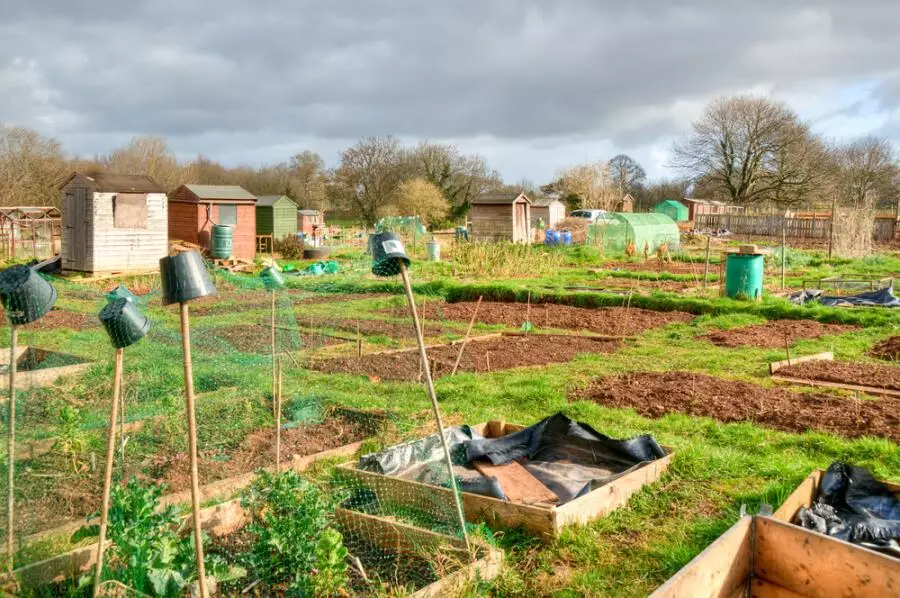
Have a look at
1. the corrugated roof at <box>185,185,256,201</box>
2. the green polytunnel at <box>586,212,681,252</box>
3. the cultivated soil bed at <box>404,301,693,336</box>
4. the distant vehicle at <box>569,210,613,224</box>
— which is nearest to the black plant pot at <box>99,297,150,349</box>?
the cultivated soil bed at <box>404,301,693,336</box>

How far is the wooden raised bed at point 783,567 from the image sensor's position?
3.74m

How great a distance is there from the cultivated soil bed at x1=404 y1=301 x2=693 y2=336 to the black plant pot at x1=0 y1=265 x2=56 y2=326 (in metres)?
10.5

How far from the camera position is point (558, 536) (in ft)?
15.7

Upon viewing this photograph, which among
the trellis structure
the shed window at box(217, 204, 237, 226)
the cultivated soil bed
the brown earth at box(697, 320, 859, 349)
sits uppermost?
the shed window at box(217, 204, 237, 226)

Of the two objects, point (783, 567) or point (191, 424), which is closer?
point (191, 424)

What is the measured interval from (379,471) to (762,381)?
18.6 ft

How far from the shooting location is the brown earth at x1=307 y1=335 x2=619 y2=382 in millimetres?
10039

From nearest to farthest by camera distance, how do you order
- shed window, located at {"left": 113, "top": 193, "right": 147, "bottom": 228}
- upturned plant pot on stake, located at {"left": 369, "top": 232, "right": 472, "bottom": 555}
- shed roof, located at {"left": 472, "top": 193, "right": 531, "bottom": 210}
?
upturned plant pot on stake, located at {"left": 369, "top": 232, "right": 472, "bottom": 555}, shed window, located at {"left": 113, "top": 193, "right": 147, "bottom": 228}, shed roof, located at {"left": 472, "top": 193, "right": 531, "bottom": 210}

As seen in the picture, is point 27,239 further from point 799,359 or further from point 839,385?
point 839,385

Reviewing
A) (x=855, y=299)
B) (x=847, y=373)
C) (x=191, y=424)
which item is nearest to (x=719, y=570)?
(x=191, y=424)

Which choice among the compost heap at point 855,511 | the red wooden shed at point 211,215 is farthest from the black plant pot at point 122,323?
the red wooden shed at point 211,215

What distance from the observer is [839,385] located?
8938 mm

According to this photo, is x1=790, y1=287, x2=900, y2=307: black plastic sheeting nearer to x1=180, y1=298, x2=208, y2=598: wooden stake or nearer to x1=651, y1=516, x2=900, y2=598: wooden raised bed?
x1=651, y1=516, x2=900, y2=598: wooden raised bed

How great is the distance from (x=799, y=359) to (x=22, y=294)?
31.4 ft
